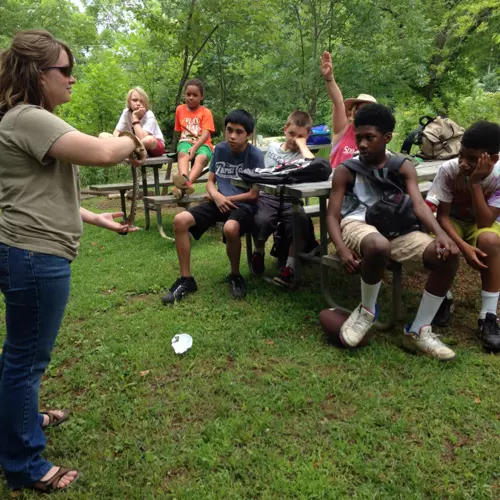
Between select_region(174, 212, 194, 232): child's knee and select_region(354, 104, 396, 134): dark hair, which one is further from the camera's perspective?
select_region(174, 212, 194, 232): child's knee

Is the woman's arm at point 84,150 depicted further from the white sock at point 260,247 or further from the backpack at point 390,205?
the white sock at point 260,247

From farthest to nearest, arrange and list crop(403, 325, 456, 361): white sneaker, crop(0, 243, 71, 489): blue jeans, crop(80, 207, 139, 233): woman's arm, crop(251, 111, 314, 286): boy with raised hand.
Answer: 1. crop(251, 111, 314, 286): boy with raised hand
2. crop(403, 325, 456, 361): white sneaker
3. crop(80, 207, 139, 233): woman's arm
4. crop(0, 243, 71, 489): blue jeans

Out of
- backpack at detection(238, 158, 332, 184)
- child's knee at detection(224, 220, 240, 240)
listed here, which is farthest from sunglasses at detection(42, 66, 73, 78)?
child's knee at detection(224, 220, 240, 240)

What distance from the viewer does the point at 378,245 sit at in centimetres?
275

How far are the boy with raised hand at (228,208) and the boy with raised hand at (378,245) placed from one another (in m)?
0.99

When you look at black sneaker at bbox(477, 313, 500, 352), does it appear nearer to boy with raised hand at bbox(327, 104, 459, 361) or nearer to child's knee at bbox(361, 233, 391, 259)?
boy with raised hand at bbox(327, 104, 459, 361)

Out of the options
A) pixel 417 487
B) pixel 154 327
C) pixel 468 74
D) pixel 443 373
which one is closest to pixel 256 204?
pixel 154 327

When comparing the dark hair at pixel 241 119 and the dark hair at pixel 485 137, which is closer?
the dark hair at pixel 485 137

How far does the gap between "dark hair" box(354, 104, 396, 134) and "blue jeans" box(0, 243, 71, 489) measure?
2070mm

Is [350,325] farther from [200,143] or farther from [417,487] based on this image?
[200,143]

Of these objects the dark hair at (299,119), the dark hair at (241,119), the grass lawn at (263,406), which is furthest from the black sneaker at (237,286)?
the dark hair at (299,119)

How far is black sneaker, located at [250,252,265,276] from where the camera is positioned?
13.4 ft

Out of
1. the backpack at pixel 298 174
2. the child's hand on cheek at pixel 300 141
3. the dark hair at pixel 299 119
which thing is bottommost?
the backpack at pixel 298 174

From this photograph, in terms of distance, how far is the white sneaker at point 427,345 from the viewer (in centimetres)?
267
